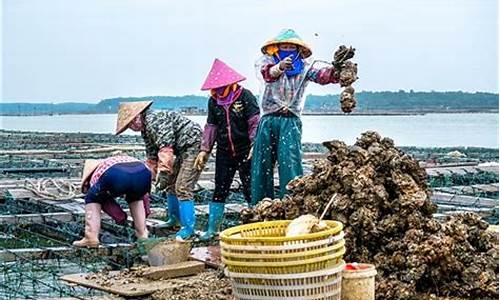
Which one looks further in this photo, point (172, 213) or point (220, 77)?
point (172, 213)

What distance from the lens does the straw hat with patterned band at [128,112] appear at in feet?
17.6

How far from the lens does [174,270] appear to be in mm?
4398

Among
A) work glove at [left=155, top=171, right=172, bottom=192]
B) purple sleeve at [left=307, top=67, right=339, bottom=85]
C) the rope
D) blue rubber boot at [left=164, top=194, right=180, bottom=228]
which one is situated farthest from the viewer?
the rope

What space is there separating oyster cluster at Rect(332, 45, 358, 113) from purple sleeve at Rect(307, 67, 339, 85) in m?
0.19

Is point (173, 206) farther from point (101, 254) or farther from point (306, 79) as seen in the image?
point (306, 79)

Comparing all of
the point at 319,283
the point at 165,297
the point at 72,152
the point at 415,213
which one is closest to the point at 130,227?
the point at 165,297

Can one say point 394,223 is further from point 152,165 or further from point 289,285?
point 152,165

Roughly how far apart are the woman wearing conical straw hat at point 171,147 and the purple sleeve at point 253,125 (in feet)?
1.28

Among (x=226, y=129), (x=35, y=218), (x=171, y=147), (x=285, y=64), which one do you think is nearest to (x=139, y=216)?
(x=171, y=147)

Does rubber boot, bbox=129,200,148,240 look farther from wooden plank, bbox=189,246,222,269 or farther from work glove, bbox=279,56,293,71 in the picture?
work glove, bbox=279,56,293,71

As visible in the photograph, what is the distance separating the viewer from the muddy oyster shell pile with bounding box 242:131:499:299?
3.70 meters

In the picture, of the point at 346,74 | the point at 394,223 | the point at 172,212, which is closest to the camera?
the point at 394,223

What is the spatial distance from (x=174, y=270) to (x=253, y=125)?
1391 millimetres

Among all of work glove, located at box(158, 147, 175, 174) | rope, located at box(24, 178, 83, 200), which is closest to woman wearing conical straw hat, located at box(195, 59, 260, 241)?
work glove, located at box(158, 147, 175, 174)
